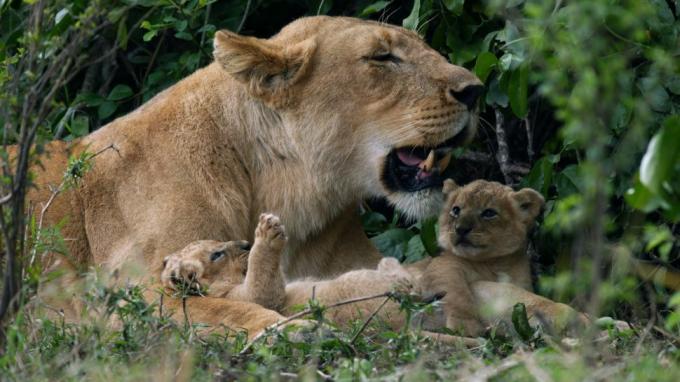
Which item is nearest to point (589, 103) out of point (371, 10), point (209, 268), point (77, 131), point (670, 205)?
point (670, 205)

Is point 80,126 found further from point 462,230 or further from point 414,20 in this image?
point 462,230

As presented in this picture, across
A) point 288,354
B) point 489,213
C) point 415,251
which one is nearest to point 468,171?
point 415,251

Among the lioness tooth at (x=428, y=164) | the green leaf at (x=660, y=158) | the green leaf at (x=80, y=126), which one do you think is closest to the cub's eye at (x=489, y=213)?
the lioness tooth at (x=428, y=164)

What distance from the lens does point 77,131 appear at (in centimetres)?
737

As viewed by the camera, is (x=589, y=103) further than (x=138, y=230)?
No

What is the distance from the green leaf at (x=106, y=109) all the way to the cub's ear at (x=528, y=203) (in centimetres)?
288

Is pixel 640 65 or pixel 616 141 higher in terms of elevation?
pixel 640 65

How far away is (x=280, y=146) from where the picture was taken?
566 centimetres

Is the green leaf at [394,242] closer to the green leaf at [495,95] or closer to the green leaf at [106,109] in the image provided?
the green leaf at [495,95]

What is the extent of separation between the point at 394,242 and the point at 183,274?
6.64ft

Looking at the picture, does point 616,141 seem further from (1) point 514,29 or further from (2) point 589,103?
(2) point 589,103

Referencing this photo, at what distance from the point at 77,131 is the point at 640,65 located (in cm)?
342

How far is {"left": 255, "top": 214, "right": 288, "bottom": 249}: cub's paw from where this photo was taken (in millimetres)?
4965

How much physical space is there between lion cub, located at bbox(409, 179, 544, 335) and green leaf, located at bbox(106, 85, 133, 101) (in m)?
2.55
